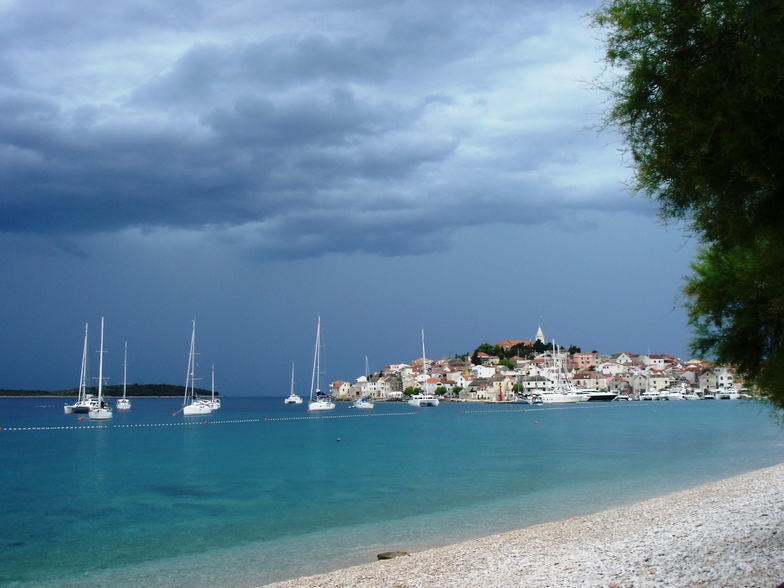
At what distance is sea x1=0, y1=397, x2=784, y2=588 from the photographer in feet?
57.6

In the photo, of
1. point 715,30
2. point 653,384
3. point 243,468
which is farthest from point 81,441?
point 653,384

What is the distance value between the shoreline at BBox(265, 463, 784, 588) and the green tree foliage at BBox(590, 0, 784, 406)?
15.9ft

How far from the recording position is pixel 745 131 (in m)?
5.46

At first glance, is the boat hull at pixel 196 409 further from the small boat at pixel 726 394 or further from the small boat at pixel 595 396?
the small boat at pixel 726 394

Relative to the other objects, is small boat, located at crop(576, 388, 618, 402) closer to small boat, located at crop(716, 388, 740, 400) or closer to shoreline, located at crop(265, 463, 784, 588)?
small boat, located at crop(716, 388, 740, 400)

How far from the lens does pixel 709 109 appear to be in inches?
223

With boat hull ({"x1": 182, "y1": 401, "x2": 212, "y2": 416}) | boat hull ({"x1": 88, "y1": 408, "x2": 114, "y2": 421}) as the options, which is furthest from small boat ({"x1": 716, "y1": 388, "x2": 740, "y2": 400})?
boat hull ({"x1": 88, "y1": 408, "x2": 114, "y2": 421})

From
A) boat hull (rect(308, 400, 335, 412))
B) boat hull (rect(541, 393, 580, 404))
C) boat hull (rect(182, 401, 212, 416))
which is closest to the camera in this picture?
boat hull (rect(182, 401, 212, 416))

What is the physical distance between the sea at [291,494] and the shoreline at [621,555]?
2181 millimetres

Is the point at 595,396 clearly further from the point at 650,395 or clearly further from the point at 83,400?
the point at 83,400

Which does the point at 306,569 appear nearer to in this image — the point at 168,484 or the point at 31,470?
the point at 168,484

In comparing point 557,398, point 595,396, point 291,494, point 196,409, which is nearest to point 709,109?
point 291,494

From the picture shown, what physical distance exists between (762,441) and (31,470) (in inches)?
1901

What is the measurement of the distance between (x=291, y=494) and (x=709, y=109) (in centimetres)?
2628
